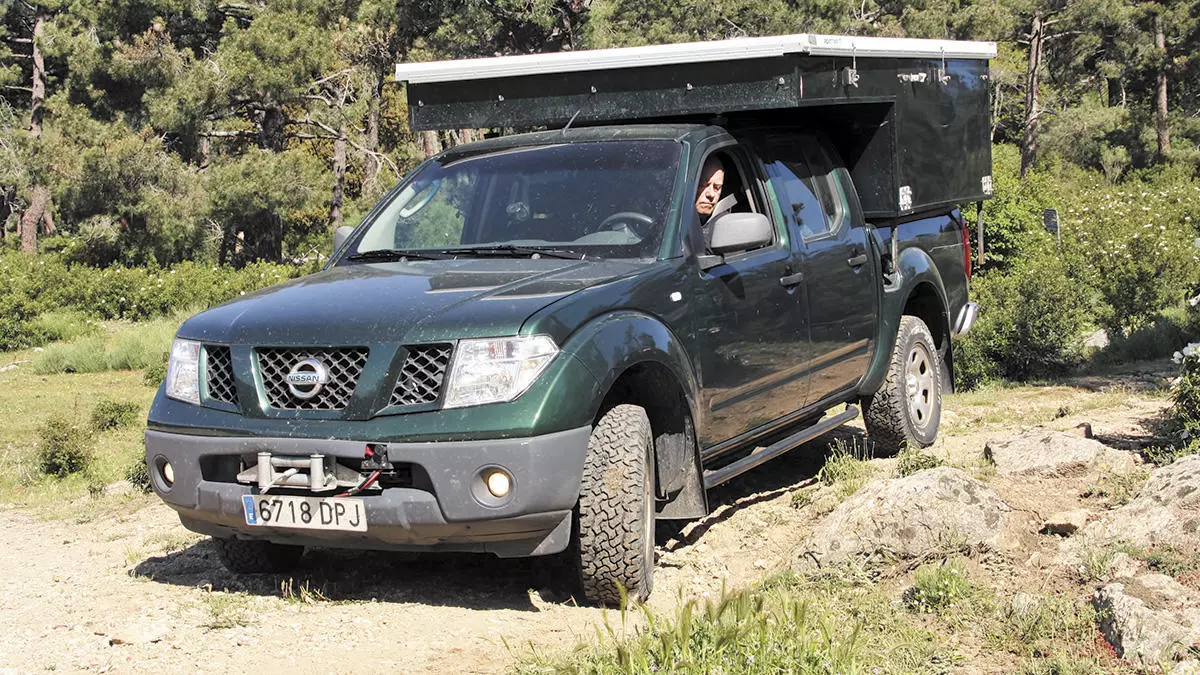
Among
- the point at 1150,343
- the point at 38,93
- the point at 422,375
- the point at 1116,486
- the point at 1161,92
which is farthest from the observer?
the point at 1161,92

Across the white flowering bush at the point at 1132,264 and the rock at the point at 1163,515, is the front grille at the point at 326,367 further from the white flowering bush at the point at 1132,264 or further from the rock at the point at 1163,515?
the white flowering bush at the point at 1132,264

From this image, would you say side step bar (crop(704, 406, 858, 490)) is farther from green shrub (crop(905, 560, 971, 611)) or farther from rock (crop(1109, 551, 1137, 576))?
rock (crop(1109, 551, 1137, 576))

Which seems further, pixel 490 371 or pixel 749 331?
pixel 749 331

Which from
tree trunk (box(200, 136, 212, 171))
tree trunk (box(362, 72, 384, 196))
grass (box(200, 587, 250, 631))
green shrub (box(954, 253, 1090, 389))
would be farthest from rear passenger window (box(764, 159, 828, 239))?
tree trunk (box(200, 136, 212, 171))

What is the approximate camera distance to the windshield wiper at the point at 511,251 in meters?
5.82

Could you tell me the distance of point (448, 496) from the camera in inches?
187

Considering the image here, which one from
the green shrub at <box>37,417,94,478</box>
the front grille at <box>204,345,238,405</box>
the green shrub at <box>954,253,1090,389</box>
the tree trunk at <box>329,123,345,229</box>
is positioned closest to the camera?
the front grille at <box>204,345,238,405</box>

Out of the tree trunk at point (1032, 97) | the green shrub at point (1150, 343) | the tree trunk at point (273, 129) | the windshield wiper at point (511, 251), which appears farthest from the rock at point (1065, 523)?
the tree trunk at point (1032, 97)

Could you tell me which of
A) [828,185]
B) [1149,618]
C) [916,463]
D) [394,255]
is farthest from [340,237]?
[1149,618]

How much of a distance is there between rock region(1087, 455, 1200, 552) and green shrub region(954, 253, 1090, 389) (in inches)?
339

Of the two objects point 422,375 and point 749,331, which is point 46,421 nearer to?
point 749,331

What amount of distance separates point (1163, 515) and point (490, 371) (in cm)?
282

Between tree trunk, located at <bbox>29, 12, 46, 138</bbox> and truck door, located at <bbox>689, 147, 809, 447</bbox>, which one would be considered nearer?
truck door, located at <bbox>689, 147, 809, 447</bbox>

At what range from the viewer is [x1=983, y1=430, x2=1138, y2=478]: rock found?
21.8 feet
